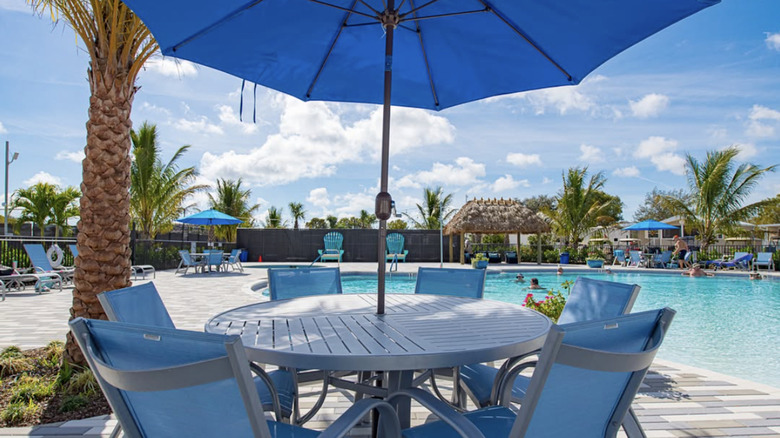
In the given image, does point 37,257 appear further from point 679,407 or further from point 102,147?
point 679,407

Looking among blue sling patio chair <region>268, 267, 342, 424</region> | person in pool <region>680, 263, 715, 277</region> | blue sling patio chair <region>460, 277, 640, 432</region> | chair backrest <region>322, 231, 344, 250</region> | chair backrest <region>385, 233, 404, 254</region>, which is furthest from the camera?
chair backrest <region>322, 231, 344, 250</region>

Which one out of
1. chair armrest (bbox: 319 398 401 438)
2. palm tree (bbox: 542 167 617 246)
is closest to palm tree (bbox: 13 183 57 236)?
palm tree (bbox: 542 167 617 246)

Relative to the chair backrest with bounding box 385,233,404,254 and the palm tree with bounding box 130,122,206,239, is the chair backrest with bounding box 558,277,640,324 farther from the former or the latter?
the palm tree with bounding box 130,122,206,239

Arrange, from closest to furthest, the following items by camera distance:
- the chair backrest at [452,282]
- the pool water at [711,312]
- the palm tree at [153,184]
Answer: the chair backrest at [452,282] < the pool water at [711,312] < the palm tree at [153,184]

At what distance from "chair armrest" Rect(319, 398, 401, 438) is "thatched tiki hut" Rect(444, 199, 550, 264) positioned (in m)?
17.1

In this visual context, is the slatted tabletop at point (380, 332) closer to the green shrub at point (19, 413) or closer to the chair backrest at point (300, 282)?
the chair backrest at point (300, 282)

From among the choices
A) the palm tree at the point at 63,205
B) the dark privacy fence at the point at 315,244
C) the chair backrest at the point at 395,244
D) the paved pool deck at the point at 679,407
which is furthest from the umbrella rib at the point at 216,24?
the palm tree at the point at 63,205

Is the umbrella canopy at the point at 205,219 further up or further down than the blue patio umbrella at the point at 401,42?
further down

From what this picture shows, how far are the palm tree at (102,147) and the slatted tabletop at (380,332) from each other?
1.46 meters

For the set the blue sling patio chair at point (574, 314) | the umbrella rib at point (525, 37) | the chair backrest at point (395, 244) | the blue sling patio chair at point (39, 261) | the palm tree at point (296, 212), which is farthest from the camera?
the palm tree at point (296, 212)

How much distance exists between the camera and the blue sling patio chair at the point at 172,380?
0.89 metres

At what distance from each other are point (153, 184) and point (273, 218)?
13641 millimetres

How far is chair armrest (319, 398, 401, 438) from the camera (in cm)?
117

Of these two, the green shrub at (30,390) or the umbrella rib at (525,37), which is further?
the green shrub at (30,390)
